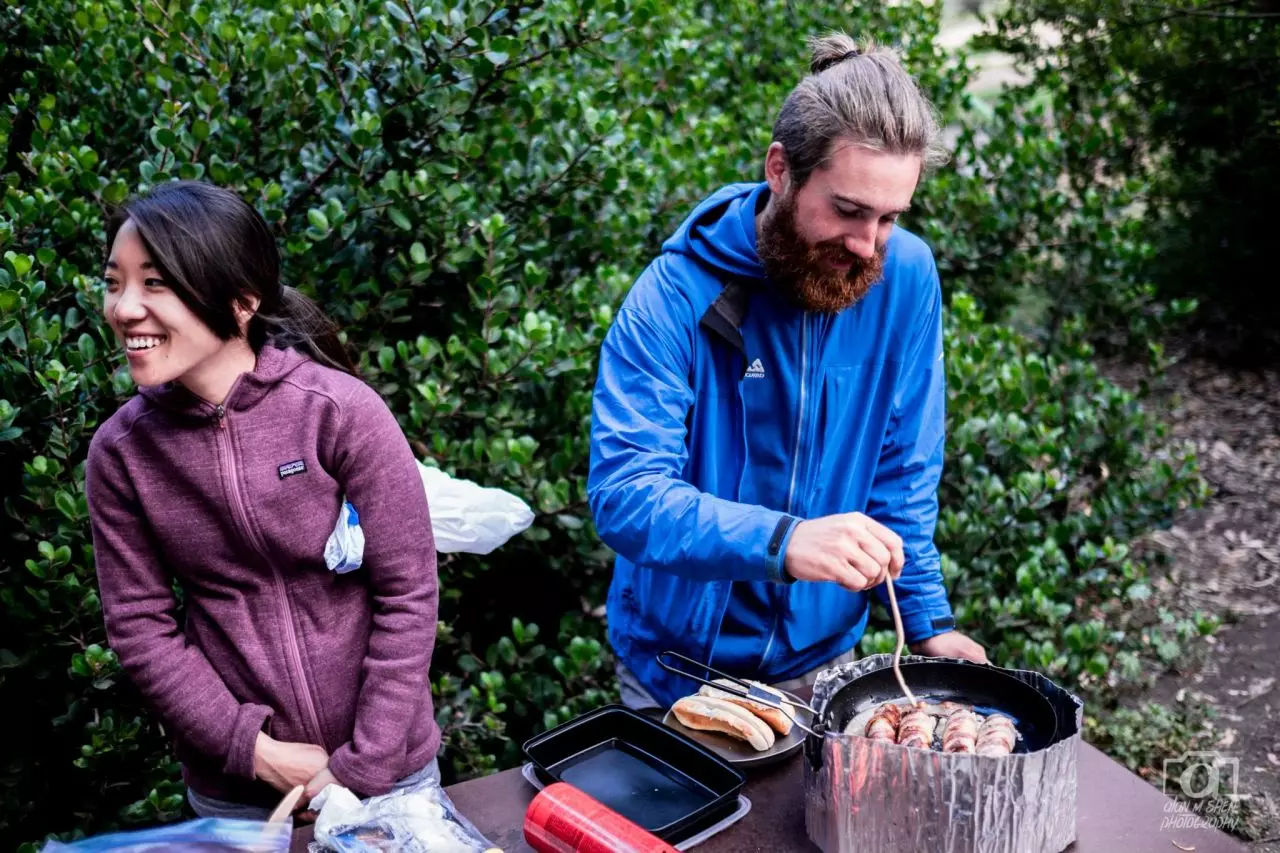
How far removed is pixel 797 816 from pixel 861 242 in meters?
1.10

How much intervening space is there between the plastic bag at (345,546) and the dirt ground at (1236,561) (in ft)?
9.79

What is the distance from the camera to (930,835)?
1.58 m

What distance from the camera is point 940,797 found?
1.56m

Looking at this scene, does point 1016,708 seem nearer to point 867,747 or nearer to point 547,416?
point 867,747

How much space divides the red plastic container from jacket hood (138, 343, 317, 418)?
90cm

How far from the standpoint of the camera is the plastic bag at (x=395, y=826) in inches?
65.0

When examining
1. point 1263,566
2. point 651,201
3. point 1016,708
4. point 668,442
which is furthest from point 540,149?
point 1263,566

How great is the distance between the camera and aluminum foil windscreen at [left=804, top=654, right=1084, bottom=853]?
1.55m

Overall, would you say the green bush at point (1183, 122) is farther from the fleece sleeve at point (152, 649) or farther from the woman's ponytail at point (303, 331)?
the fleece sleeve at point (152, 649)

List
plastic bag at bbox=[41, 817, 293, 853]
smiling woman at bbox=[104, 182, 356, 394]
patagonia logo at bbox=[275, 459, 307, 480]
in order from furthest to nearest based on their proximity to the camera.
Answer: patagonia logo at bbox=[275, 459, 307, 480] < smiling woman at bbox=[104, 182, 356, 394] < plastic bag at bbox=[41, 817, 293, 853]

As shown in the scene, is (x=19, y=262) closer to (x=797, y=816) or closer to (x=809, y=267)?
(x=809, y=267)

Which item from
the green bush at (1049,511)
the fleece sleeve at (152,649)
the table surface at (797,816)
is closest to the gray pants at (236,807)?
the fleece sleeve at (152,649)

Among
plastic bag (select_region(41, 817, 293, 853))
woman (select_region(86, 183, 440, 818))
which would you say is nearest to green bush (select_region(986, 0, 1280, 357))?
woman (select_region(86, 183, 440, 818))

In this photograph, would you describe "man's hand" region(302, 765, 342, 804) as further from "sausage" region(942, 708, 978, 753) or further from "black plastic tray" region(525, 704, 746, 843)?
"sausage" region(942, 708, 978, 753)
